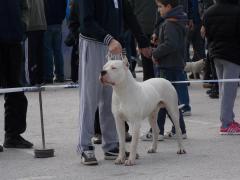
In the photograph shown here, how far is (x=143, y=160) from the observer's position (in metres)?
8.03

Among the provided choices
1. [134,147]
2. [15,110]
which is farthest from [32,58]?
[134,147]

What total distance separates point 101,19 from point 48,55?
7713 mm

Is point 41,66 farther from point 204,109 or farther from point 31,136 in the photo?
point 31,136

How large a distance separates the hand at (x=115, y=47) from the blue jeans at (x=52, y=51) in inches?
307

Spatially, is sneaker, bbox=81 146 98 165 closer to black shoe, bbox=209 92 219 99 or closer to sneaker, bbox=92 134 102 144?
sneaker, bbox=92 134 102 144

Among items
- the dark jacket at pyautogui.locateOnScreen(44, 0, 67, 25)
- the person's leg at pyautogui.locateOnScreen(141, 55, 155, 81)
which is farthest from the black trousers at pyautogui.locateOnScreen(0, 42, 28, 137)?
the dark jacket at pyautogui.locateOnScreen(44, 0, 67, 25)

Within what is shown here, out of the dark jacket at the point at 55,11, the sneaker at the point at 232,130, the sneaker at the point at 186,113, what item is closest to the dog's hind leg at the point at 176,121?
the sneaker at the point at 232,130

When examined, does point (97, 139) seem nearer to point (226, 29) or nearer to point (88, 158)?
point (88, 158)

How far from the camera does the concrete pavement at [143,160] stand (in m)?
7.25

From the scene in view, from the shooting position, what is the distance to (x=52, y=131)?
Answer: 10.2 metres

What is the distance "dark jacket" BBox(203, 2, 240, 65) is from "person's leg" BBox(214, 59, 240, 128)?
0.10 metres

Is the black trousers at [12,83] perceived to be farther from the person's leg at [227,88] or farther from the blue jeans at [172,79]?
the person's leg at [227,88]

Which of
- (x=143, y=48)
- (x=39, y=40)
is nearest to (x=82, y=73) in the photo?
(x=143, y=48)

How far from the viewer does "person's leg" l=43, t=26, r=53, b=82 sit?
50.5 ft
